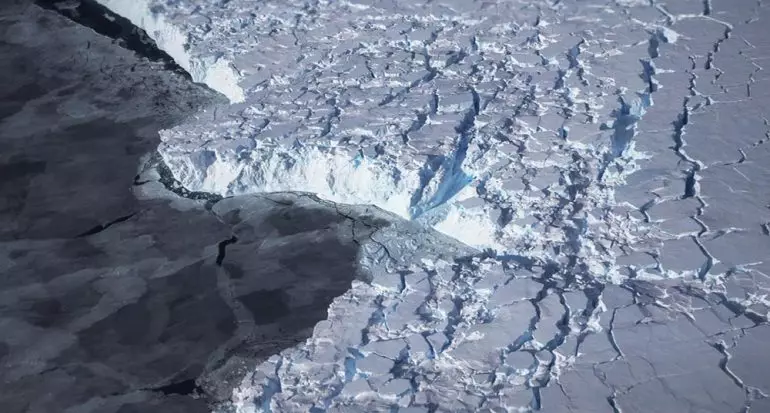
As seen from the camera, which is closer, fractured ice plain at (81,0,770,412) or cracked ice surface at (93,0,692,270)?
fractured ice plain at (81,0,770,412)

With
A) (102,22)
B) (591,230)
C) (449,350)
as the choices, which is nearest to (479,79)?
(591,230)

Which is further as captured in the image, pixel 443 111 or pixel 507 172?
pixel 443 111

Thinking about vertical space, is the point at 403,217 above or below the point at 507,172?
below

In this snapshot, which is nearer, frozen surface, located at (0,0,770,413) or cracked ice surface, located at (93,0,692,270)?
frozen surface, located at (0,0,770,413)

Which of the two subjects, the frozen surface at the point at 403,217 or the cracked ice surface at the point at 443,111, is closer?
the frozen surface at the point at 403,217
